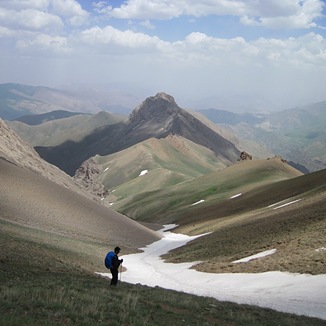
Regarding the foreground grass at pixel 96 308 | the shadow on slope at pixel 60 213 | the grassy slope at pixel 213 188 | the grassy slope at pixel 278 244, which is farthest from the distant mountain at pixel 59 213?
the grassy slope at pixel 213 188

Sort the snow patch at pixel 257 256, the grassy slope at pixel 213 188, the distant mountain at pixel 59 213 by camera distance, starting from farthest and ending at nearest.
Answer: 1. the grassy slope at pixel 213 188
2. the distant mountain at pixel 59 213
3. the snow patch at pixel 257 256

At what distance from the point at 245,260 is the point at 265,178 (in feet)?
293

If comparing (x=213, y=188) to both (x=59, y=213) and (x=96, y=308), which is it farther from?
(x=96, y=308)

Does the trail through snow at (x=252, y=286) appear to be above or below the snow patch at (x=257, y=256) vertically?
below

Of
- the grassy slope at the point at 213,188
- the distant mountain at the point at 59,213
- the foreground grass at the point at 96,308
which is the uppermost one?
the grassy slope at the point at 213,188

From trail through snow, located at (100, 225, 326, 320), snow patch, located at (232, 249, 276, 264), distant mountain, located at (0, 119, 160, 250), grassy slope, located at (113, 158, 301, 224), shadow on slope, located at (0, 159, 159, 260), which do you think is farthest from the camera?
grassy slope, located at (113, 158, 301, 224)

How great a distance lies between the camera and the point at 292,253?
3166 cm

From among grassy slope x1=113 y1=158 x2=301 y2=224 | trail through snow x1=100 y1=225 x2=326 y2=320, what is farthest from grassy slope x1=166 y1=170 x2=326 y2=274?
grassy slope x1=113 y1=158 x2=301 y2=224

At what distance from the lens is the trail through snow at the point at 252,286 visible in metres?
22.2

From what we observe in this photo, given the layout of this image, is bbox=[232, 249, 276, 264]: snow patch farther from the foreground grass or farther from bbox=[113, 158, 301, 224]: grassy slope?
bbox=[113, 158, 301, 224]: grassy slope

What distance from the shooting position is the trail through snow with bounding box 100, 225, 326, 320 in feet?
72.7

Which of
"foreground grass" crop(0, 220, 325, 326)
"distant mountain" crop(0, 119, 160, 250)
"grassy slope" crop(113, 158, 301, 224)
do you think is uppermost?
"grassy slope" crop(113, 158, 301, 224)

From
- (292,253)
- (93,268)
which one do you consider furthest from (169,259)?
(292,253)

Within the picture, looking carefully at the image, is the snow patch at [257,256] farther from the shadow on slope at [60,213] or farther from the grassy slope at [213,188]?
the grassy slope at [213,188]
